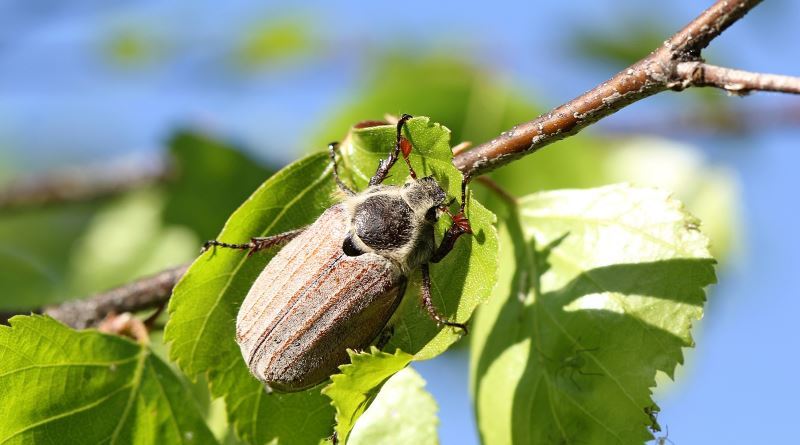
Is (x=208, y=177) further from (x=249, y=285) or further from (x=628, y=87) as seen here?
(x=628, y=87)

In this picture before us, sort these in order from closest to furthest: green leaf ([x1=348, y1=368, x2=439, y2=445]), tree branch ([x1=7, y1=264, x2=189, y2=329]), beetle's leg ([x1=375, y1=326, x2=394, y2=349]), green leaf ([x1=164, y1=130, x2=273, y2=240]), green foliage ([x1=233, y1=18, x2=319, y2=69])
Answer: green leaf ([x1=348, y1=368, x2=439, y2=445]) → beetle's leg ([x1=375, y1=326, x2=394, y2=349]) → tree branch ([x1=7, y1=264, x2=189, y2=329]) → green leaf ([x1=164, y1=130, x2=273, y2=240]) → green foliage ([x1=233, y1=18, x2=319, y2=69])

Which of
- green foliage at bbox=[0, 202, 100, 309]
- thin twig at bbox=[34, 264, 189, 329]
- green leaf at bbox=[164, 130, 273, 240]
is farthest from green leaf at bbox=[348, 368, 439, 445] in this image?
green foliage at bbox=[0, 202, 100, 309]

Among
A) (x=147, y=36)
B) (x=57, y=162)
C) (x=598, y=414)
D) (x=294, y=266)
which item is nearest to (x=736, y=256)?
(x=598, y=414)

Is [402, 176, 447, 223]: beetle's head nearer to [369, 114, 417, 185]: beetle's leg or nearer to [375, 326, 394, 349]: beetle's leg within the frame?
[369, 114, 417, 185]: beetle's leg

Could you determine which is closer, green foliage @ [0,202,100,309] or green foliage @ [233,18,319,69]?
green foliage @ [0,202,100,309]

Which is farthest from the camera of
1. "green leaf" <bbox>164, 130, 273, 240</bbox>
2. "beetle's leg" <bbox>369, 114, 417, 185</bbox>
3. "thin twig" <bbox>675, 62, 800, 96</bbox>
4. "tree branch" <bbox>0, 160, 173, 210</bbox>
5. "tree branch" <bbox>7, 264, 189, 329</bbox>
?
"tree branch" <bbox>0, 160, 173, 210</bbox>

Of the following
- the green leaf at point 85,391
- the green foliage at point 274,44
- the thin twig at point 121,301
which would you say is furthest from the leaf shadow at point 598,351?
the green foliage at point 274,44

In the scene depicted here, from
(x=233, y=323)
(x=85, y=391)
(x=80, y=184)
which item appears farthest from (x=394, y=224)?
(x=80, y=184)

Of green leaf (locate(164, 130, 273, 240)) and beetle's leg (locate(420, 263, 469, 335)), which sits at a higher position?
beetle's leg (locate(420, 263, 469, 335))
